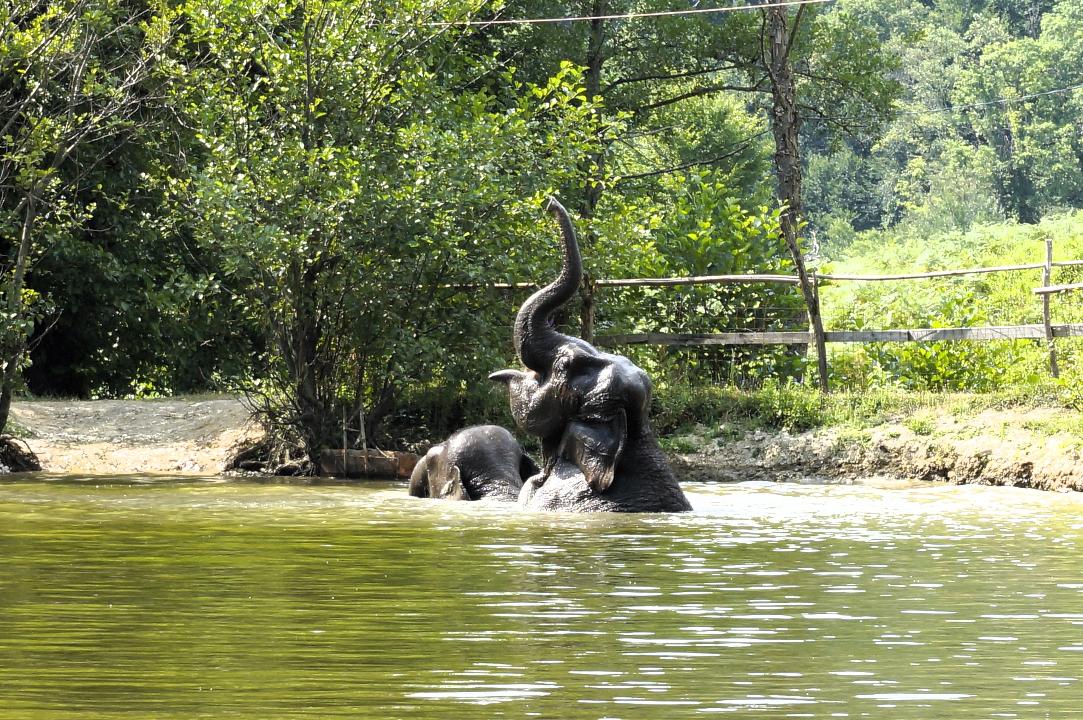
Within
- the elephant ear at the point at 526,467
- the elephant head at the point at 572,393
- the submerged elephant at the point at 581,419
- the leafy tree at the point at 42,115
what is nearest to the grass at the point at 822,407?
the elephant ear at the point at 526,467

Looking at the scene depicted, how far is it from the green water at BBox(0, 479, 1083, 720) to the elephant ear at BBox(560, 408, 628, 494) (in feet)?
1.43

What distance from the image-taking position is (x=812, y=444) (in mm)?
15828

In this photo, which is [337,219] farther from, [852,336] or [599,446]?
[852,336]

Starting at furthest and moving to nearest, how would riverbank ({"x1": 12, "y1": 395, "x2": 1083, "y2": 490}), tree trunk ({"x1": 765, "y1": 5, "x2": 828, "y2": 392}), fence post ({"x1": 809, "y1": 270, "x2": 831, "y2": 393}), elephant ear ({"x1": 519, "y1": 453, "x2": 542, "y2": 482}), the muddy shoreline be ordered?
1. tree trunk ({"x1": 765, "y1": 5, "x2": 828, "y2": 392})
2. fence post ({"x1": 809, "y1": 270, "x2": 831, "y2": 393})
3. riverbank ({"x1": 12, "y1": 395, "x2": 1083, "y2": 490})
4. the muddy shoreline
5. elephant ear ({"x1": 519, "y1": 453, "x2": 542, "y2": 482})

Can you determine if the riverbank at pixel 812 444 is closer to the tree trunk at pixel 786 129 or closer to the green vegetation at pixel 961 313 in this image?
the green vegetation at pixel 961 313

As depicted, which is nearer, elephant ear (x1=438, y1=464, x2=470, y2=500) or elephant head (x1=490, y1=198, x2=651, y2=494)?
elephant head (x1=490, y1=198, x2=651, y2=494)

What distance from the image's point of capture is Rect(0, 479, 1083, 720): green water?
469 centimetres

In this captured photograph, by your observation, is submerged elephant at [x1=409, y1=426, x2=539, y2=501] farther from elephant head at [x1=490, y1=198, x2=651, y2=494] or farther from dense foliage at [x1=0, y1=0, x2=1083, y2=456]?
dense foliage at [x1=0, y1=0, x2=1083, y2=456]

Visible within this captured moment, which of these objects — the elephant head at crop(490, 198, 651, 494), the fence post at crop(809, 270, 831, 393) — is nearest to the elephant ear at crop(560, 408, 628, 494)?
the elephant head at crop(490, 198, 651, 494)

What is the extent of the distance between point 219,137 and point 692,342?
5676mm

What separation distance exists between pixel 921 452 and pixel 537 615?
9.50 metres

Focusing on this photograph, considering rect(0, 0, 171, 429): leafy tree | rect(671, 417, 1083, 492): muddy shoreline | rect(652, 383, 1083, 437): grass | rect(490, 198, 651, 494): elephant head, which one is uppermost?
rect(0, 0, 171, 429): leafy tree

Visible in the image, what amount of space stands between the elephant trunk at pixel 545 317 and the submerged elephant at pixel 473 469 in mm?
1445

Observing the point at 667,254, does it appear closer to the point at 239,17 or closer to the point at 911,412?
the point at 911,412
